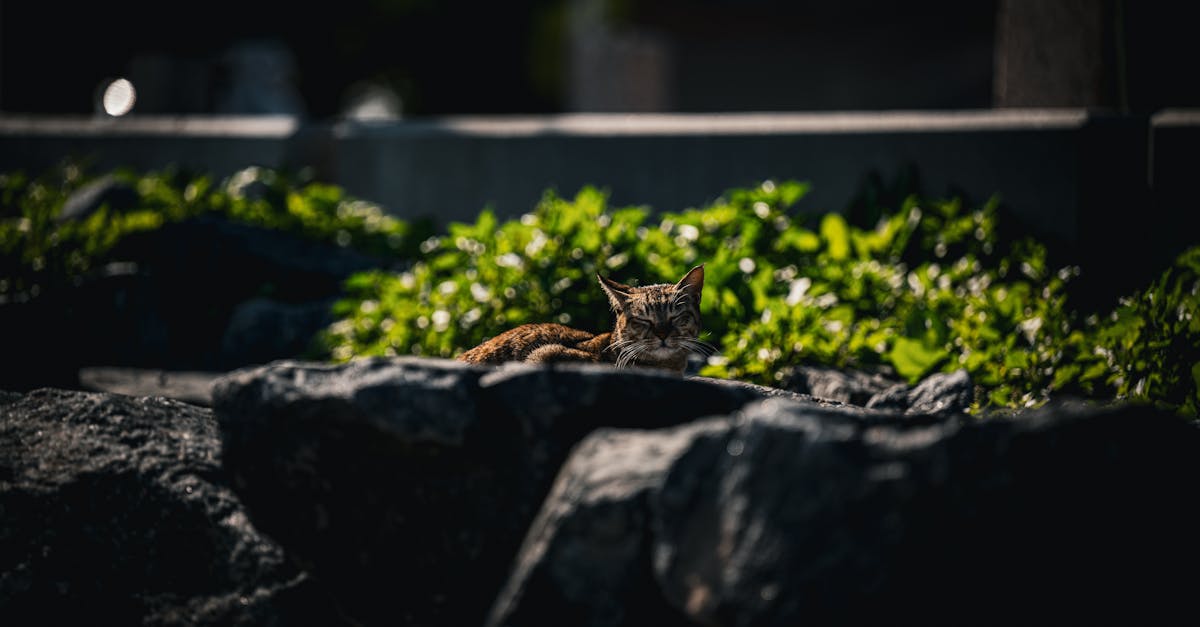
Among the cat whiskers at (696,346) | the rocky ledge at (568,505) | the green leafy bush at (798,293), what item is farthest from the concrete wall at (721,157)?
the rocky ledge at (568,505)

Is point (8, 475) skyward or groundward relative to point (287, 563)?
skyward

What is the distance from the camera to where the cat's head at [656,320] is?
178 inches

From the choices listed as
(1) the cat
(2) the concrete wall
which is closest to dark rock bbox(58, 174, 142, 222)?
(2) the concrete wall

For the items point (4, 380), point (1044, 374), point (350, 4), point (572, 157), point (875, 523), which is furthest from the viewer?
point (350, 4)

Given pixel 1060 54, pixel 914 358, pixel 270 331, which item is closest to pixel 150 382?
pixel 270 331

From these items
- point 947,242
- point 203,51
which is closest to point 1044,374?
point 947,242

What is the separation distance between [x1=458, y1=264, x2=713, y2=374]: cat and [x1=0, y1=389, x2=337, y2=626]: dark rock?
4.03 feet

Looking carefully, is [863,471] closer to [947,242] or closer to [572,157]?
[947,242]

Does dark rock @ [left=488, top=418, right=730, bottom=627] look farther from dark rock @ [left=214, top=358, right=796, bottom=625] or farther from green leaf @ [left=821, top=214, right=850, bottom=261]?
green leaf @ [left=821, top=214, right=850, bottom=261]

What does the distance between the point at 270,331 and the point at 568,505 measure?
440 cm

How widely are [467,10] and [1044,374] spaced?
2353 cm

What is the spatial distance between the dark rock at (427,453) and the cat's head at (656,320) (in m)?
1.02

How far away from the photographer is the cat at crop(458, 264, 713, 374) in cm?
453

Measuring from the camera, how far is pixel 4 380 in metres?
5.77
